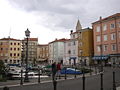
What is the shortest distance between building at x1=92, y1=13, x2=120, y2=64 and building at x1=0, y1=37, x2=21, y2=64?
5763 centimetres

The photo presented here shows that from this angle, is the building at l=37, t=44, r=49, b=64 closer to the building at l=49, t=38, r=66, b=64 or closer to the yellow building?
the building at l=49, t=38, r=66, b=64

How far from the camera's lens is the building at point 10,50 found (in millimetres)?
104781

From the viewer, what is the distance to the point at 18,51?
10831 cm

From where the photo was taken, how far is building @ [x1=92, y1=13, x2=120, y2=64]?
5484 centimetres

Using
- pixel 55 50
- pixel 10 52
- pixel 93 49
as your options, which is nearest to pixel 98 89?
pixel 93 49

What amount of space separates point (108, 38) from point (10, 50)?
64287 mm

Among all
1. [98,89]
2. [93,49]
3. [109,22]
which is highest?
[109,22]

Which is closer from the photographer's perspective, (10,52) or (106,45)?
(106,45)

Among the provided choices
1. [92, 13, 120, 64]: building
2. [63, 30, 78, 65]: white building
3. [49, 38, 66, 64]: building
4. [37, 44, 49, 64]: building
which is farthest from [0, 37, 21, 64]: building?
[92, 13, 120, 64]: building

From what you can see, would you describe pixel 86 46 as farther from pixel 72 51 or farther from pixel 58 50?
pixel 58 50

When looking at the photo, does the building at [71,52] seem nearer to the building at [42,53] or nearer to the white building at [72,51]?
the white building at [72,51]

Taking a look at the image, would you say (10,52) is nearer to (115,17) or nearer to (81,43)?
(81,43)

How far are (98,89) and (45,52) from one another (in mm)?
103939

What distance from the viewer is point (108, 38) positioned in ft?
192
